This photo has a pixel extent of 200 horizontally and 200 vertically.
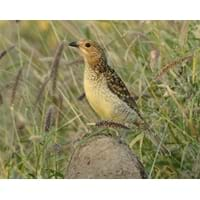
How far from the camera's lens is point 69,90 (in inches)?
245

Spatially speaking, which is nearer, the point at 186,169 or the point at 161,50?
the point at 186,169

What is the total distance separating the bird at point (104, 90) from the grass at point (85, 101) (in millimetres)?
64

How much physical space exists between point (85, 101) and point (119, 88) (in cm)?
35

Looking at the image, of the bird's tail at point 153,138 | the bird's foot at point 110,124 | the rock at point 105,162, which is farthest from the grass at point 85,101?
the bird's foot at point 110,124

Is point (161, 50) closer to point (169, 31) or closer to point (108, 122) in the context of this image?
point (169, 31)

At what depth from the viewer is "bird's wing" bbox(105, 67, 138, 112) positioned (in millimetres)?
5836

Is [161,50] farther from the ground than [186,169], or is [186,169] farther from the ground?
[161,50]

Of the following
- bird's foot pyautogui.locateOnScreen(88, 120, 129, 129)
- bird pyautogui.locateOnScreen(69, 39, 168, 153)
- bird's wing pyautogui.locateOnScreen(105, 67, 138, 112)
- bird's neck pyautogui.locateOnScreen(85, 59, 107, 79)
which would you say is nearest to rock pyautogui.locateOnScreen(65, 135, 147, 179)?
bird's foot pyautogui.locateOnScreen(88, 120, 129, 129)

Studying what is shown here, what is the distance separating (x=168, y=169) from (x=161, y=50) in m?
0.75

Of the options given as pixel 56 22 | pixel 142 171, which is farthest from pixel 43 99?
pixel 142 171

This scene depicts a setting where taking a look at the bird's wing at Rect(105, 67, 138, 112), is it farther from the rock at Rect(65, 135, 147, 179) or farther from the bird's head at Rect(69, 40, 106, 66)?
the rock at Rect(65, 135, 147, 179)

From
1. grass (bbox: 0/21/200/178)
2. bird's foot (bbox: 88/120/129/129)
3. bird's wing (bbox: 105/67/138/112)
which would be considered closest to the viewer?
bird's foot (bbox: 88/120/129/129)

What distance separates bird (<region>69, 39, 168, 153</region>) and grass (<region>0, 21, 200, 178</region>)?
0.21ft

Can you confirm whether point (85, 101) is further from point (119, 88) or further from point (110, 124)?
point (110, 124)
